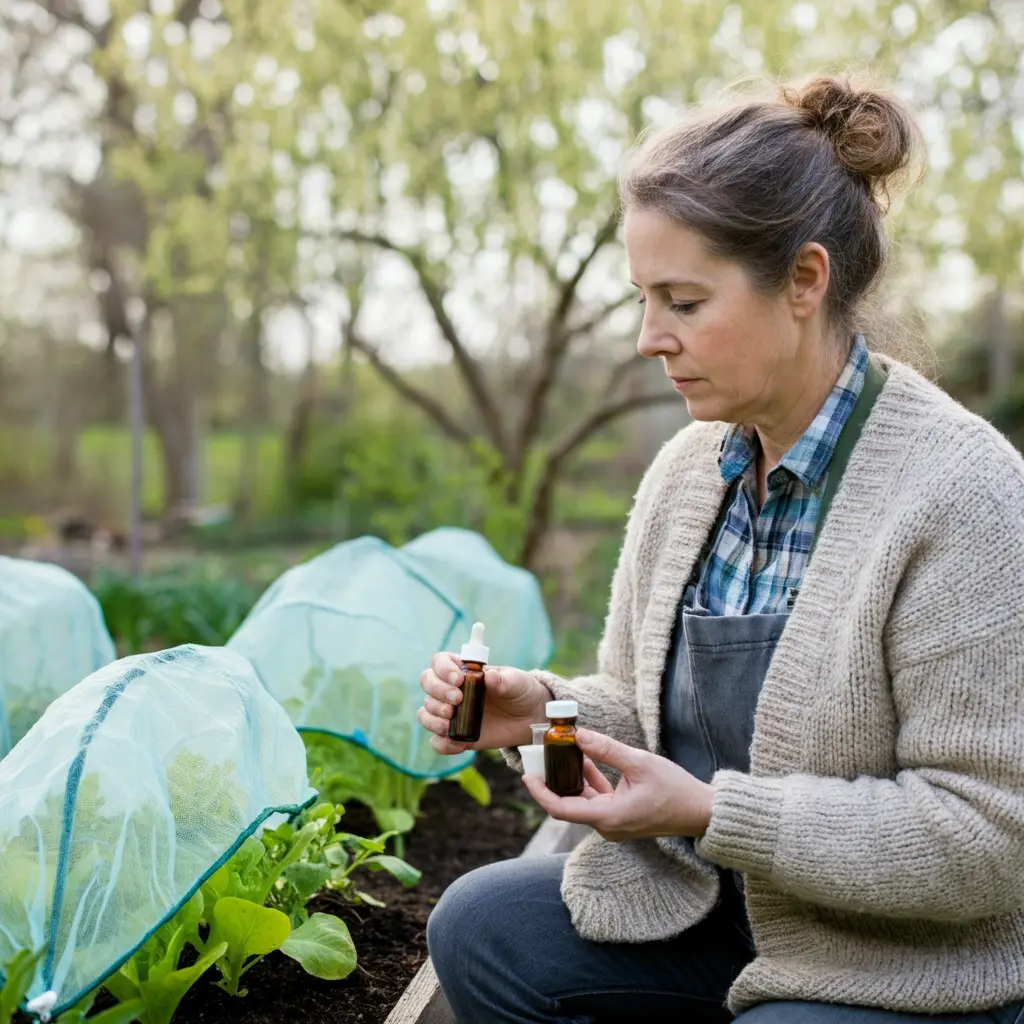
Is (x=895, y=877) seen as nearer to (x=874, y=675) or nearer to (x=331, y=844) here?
(x=874, y=675)

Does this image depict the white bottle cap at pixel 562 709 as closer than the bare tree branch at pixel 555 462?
Yes

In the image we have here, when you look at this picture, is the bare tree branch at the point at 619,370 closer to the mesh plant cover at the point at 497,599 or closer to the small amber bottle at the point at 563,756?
the mesh plant cover at the point at 497,599

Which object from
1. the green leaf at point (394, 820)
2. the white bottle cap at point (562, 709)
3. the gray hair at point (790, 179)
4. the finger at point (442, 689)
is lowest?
the green leaf at point (394, 820)

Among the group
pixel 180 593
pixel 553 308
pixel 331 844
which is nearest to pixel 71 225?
pixel 553 308

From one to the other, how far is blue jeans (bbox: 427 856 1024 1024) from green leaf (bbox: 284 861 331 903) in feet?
0.81

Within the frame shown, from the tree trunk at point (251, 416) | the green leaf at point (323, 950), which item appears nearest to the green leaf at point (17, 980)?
the green leaf at point (323, 950)

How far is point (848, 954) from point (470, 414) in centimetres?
540

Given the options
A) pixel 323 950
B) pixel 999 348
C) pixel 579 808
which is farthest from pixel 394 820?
pixel 999 348

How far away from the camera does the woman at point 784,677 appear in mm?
1587

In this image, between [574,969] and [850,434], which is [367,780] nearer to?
[574,969]

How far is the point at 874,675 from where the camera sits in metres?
1.65

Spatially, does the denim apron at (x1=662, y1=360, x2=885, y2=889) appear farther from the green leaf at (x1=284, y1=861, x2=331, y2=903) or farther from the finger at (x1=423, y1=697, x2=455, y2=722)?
the green leaf at (x1=284, y1=861, x2=331, y2=903)

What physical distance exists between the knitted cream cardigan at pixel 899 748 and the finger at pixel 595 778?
15cm

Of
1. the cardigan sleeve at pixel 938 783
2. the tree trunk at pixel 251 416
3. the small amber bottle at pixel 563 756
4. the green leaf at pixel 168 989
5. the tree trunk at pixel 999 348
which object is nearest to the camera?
the cardigan sleeve at pixel 938 783
